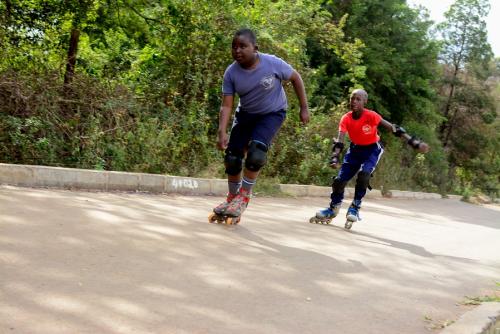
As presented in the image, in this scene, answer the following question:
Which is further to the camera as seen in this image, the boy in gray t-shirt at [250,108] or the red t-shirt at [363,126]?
the red t-shirt at [363,126]

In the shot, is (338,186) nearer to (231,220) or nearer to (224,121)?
(231,220)

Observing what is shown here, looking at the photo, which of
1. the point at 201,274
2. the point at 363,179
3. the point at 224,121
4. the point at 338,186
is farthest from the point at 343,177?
the point at 201,274

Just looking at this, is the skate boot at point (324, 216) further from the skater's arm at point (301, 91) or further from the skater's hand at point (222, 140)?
the skater's hand at point (222, 140)

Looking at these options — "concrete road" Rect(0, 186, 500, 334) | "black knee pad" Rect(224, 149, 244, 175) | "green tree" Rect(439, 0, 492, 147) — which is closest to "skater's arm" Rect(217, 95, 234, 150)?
"black knee pad" Rect(224, 149, 244, 175)

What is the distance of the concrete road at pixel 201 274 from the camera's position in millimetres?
3000

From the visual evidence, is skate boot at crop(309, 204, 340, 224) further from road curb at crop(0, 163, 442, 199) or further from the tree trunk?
the tree trunk

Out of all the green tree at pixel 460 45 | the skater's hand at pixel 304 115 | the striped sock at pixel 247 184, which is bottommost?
the striped sock at pixel 247 184

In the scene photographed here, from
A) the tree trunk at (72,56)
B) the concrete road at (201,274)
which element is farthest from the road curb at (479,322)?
the tree trunk at (72,56)

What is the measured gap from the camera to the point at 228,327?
2979 millimetres

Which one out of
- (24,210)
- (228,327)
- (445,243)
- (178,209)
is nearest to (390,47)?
(445,243)

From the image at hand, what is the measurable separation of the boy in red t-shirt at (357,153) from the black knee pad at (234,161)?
1.71 metres

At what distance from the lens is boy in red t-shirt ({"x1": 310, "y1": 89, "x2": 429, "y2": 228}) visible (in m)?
7.55

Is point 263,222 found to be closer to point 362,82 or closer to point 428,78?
point 362,82

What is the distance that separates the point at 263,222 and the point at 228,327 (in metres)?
3.89
